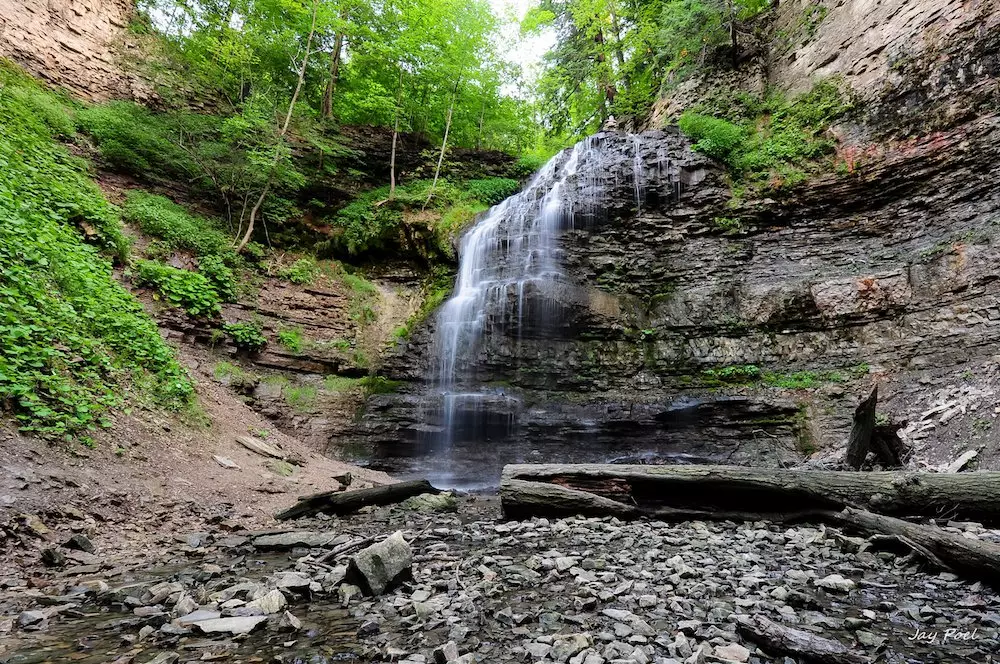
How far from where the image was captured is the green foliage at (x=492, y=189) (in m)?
16.9

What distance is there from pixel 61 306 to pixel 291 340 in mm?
5818

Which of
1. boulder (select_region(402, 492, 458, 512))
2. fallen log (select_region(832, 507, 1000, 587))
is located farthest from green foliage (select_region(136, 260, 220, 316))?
fallen log (select_region(832, 507, 1000, 587))

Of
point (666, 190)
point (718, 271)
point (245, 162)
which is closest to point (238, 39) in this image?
point (245, 162)

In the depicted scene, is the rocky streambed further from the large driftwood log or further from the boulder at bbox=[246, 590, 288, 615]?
the large driftwood log

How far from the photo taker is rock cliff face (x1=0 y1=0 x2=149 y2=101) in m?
12.0

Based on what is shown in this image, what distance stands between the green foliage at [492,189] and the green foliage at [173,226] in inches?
325

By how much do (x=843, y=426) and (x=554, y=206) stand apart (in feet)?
29.4

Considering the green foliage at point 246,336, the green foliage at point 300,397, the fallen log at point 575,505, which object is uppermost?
the green foliage at point 246,336

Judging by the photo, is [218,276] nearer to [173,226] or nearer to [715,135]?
[173,226]

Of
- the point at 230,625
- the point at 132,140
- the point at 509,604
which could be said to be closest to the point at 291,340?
the point at 132,140

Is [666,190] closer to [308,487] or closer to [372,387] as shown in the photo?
[372,387]

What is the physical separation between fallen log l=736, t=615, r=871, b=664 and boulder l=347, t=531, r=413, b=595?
207cm

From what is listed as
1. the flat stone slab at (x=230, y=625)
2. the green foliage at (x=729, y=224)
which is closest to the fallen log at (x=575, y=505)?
the flat stone slab at (x=230, y=625)

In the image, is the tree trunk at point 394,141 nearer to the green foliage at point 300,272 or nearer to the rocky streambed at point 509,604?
the green foliage at point 300,272
